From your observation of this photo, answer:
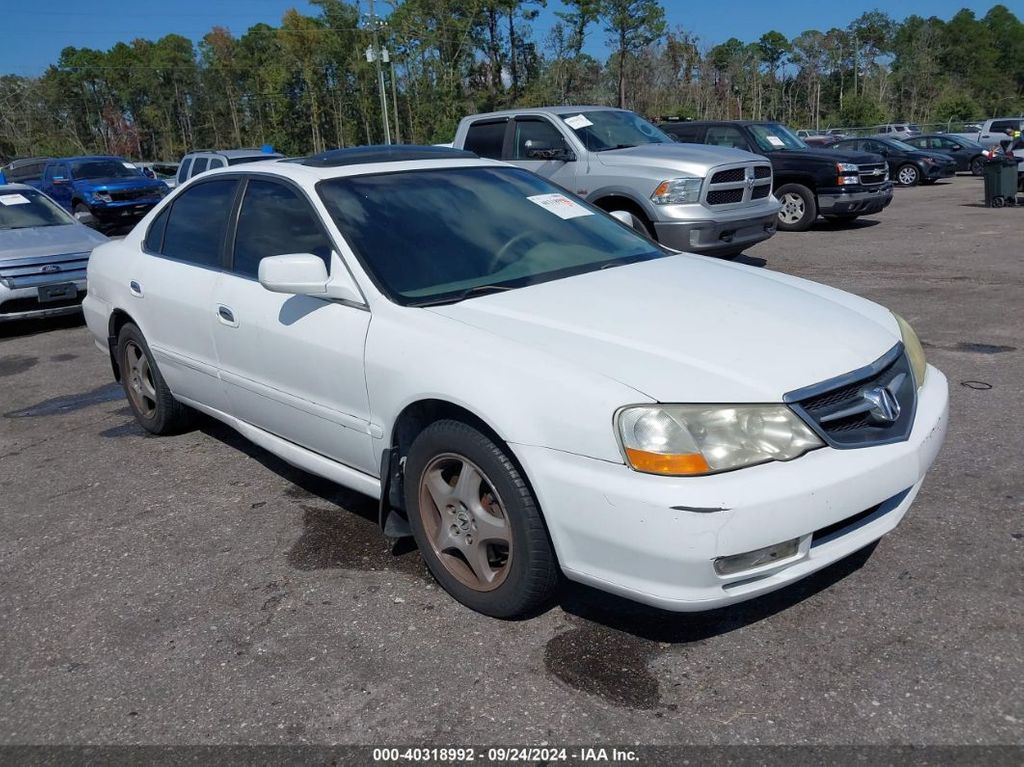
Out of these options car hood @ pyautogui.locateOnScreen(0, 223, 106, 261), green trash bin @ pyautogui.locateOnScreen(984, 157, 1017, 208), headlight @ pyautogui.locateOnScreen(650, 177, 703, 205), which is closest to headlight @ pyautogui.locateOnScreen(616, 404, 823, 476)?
headlight @ pyautogui.locateOnScreen(650, 177, 703, 205)

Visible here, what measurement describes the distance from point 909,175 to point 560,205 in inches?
942

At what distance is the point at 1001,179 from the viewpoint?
16234mm

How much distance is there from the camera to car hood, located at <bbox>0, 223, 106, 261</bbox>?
9.20m

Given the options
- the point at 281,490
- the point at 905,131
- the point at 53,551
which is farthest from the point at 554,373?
the point at 905,131

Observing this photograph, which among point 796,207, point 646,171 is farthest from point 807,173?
point 646,171

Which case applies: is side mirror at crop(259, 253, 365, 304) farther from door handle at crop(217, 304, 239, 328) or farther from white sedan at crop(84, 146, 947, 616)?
door handle at crop(217, 304, 239, 328)

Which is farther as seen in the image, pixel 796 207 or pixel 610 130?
pixel 796 207

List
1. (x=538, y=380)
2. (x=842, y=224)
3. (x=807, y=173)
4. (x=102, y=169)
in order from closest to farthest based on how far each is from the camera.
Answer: (x=538, y=380) < (x=807, y=173) < (x=842, y=224) < (x=102, y=169)

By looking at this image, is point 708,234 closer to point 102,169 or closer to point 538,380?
point 538,380

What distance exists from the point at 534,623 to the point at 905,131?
163ft

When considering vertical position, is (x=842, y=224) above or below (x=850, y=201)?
below

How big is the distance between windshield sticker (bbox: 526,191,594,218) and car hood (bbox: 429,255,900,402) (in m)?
0.58

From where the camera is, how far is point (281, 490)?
178 inches

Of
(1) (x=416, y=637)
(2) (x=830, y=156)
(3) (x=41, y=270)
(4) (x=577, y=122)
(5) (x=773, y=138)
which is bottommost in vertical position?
(1) (x=416, y=637)
